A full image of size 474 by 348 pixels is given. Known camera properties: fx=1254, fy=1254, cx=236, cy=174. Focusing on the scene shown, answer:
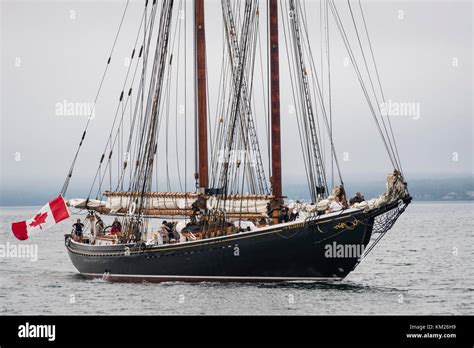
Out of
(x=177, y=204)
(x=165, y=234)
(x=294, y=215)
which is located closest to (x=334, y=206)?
(x=294, y=215)

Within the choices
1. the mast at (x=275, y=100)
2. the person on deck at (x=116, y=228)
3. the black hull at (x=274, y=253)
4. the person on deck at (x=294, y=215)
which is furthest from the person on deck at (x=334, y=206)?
the person on deck at (x=116, y=228)

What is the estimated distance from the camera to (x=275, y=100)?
72.4 metres

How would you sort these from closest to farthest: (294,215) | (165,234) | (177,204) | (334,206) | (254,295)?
(254,295), (334,206), (294,215), (165,234), (177,204)

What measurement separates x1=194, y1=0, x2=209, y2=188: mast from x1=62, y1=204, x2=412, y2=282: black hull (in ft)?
25.6

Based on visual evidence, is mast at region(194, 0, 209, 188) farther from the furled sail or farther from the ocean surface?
the ocean surface

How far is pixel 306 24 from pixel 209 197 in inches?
456

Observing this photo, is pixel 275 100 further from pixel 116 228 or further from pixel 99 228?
pixel 99 228

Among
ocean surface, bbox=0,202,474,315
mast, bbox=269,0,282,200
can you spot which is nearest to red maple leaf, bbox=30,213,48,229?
ocean surface, bbox=0,202,474,315

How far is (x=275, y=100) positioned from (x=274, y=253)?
9.72m

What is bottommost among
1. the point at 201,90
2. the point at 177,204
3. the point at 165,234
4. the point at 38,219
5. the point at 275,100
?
the point at 165,234

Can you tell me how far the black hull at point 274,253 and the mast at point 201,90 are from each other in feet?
25.6

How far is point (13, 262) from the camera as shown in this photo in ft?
339

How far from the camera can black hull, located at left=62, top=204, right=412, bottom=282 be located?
67188mm
